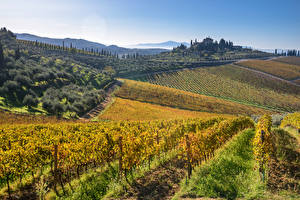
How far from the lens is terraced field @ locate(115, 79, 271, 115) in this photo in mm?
77000

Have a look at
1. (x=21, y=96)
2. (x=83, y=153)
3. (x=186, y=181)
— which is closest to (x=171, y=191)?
(x=186, y=181)

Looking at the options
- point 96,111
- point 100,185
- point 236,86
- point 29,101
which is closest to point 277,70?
point 236,86

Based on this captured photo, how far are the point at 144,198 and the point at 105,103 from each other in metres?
62.0

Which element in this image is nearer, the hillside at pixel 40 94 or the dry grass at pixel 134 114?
the hillside at pixel 40 94

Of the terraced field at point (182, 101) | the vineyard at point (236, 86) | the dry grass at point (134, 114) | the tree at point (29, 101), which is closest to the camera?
the tree at point (29, 101)

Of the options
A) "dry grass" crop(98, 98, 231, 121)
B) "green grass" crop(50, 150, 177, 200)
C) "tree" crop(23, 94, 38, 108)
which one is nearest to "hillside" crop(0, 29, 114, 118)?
"tree" crop(23, 94, 38, 108)

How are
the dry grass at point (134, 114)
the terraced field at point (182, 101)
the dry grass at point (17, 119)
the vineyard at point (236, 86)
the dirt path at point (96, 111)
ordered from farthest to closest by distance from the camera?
the vineyard at point (236, 86)
the terraced field at point (182, 101)
the dry grass at point (134, 114)
the dirt path at point (96, 111)
the dry grass at point (17, 119)

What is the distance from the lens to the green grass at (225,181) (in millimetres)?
11633

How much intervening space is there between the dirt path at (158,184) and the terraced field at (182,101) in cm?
6129

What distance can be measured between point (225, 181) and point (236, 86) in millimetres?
121951

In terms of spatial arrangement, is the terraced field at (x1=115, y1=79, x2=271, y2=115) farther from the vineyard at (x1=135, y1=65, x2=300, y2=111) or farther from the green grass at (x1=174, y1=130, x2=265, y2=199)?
the green grass at (x1=174, y1=130, x2=265, y2=199)

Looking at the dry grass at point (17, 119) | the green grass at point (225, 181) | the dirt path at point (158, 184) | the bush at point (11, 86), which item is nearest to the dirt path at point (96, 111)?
the dry grass at point (17, 119)

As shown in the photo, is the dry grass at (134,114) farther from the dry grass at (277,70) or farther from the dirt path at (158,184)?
the dry grass at (277,70)

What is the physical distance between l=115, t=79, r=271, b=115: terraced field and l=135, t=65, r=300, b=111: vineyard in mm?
17846
